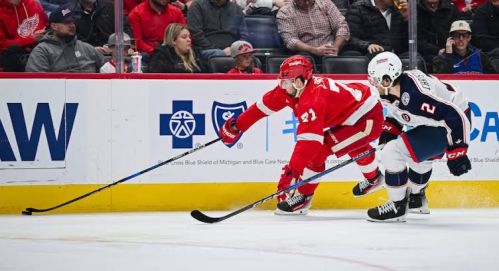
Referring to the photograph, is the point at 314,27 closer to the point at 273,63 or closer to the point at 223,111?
the point at 273,63

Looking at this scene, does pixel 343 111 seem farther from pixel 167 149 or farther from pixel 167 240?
pixel 167 240

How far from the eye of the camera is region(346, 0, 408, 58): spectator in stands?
954 cm

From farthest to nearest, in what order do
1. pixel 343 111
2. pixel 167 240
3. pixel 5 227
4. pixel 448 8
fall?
1. pixel 448 8
2. pixel 343 111
3. pixel 5 227
4. pixel 167 240

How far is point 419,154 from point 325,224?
31.9 inches

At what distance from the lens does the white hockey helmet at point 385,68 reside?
25.1 ft

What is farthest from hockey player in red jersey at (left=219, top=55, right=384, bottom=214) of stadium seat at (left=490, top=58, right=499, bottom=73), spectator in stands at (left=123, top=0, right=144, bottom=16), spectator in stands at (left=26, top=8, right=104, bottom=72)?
spectator in stands at (left=123, top=0, right=144, bottom=16)

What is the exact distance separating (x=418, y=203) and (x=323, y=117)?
108cm

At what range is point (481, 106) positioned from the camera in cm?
928

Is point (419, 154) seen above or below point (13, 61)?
below

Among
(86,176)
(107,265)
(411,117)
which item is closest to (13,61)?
A: (86,176)

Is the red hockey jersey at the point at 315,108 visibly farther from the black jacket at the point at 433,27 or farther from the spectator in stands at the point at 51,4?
the spectator in stands at the point at 51,4

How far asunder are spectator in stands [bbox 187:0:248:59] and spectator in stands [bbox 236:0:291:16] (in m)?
0.44

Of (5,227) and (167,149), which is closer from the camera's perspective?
(5,227)

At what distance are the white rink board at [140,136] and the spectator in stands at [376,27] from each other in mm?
696
